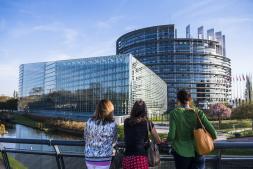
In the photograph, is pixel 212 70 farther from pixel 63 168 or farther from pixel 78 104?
pixel 63 168

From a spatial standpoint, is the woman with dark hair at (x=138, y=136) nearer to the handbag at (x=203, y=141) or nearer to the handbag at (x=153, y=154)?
the handbag at (x=153, y=154)

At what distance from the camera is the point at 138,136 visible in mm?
5379

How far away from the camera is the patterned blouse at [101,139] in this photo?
557 cm

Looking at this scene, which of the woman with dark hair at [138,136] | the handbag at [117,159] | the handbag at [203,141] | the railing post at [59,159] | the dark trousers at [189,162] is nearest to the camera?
the handbag at [203,141]

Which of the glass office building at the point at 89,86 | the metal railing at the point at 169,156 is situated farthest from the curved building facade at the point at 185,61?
the metal railing at the point at 169,156

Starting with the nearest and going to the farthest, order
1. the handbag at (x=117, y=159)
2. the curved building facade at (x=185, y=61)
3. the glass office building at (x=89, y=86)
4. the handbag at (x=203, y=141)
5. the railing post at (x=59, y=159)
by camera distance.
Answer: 1. the handbag at (x=203, y=141)
2. the handbag at (x=117, y=159)
3. the railing post at (x=59, y=159)
4. the glass office building at (x=89, y=86)
5. the curved building facade at (x=185, y=61)

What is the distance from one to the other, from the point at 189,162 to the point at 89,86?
3200 inches

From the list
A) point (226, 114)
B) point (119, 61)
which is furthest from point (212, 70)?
point (226, 114)

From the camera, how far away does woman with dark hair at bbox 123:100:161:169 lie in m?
5.37

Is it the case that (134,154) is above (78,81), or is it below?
below

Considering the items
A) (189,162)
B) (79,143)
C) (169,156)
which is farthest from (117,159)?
(189,162)

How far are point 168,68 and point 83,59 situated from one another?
2520 inches

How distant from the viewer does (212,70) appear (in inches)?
5965

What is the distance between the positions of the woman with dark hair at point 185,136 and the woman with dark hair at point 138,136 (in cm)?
33
